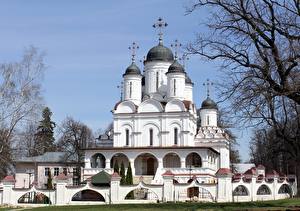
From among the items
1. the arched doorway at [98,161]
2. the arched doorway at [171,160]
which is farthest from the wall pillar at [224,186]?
the arched doorway at [98,161]

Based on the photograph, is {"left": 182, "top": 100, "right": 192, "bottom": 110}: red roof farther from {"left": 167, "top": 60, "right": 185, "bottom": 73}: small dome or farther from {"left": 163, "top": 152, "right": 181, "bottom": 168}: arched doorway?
{"left": 163, "top": 152, "right": 181, "bottom": 168}: arched doorway

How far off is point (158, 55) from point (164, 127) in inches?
381

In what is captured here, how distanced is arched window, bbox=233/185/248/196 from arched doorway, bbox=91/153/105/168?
2356cm

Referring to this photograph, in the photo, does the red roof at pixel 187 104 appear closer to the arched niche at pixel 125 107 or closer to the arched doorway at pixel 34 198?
the arched niche at pixel 125 107

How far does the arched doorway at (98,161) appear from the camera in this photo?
2426 inches

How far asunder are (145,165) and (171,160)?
3073mm

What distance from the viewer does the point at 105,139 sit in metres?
66.3

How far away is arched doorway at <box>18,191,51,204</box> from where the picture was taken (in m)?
39.2

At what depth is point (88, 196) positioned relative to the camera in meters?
42.8

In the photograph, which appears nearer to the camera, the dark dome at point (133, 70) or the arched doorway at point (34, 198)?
the arched doorway at point (34, 198)

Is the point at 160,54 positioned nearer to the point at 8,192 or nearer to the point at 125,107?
the point at 125,107

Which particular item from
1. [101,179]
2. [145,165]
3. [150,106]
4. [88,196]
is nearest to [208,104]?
[150,106]

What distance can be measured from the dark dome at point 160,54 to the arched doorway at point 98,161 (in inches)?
514

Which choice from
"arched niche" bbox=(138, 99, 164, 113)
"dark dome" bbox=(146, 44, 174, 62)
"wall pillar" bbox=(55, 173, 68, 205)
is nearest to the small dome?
"dark dome" bbox=(146, 44, 174, 62)
